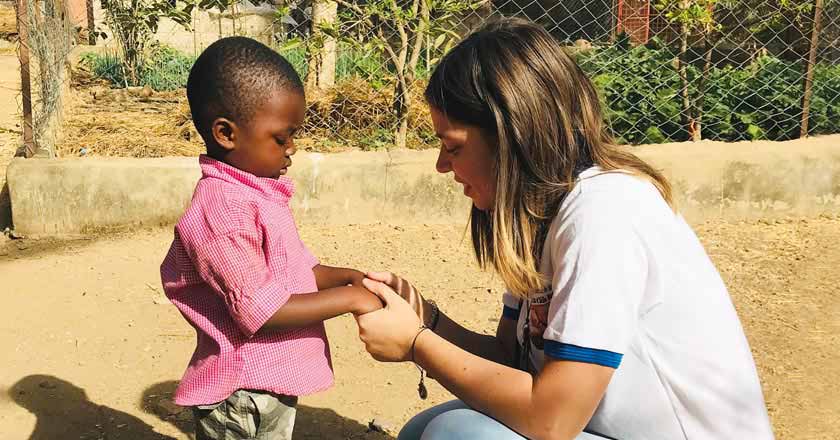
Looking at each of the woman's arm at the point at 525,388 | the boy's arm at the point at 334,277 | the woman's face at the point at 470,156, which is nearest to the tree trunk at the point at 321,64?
the boy's arm at the point at 334,277

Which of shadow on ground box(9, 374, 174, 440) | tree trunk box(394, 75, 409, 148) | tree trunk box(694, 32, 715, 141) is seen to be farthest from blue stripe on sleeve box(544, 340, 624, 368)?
tree trunk box(694, 32, 715, 141)

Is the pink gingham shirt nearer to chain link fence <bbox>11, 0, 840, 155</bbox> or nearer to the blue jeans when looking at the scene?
the blue jeans

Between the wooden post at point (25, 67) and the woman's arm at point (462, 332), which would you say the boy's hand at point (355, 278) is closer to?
the woman's arm at point (462, 332)

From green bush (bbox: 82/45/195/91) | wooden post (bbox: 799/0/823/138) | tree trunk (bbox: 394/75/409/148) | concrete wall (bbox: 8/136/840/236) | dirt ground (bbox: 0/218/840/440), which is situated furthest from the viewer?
green bush (bbox: 82/45/195/91)

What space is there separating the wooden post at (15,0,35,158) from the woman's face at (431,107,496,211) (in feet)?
11.9

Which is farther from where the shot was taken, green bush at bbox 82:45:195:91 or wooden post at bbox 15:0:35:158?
green bush at bbox 82:45:195:91

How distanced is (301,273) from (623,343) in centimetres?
87

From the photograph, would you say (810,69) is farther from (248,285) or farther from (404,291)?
(248,285)

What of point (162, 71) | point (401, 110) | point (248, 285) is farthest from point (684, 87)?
point (162, 71)

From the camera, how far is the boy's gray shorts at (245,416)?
2076 mm

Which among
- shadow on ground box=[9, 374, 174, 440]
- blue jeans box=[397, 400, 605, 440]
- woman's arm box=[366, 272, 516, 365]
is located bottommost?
shadow on ground box=[9, 374, 174, 440]

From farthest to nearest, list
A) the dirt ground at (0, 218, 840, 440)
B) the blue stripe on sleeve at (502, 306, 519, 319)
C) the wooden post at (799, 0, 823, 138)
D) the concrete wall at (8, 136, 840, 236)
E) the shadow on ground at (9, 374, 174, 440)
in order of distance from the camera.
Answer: the wooden post at (799, 0, 823, 138), the concrete wall at (8, 136, 840, 236), the dirt ground at (0, 218, 840, 440), the shadow on ground at (9, 374, 174, 440), the blue stripe on sleeve at (502, 306, 519, 319)

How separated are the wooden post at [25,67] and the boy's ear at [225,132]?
10.5ft

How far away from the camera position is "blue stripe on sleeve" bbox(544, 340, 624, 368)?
1643 millimetres
